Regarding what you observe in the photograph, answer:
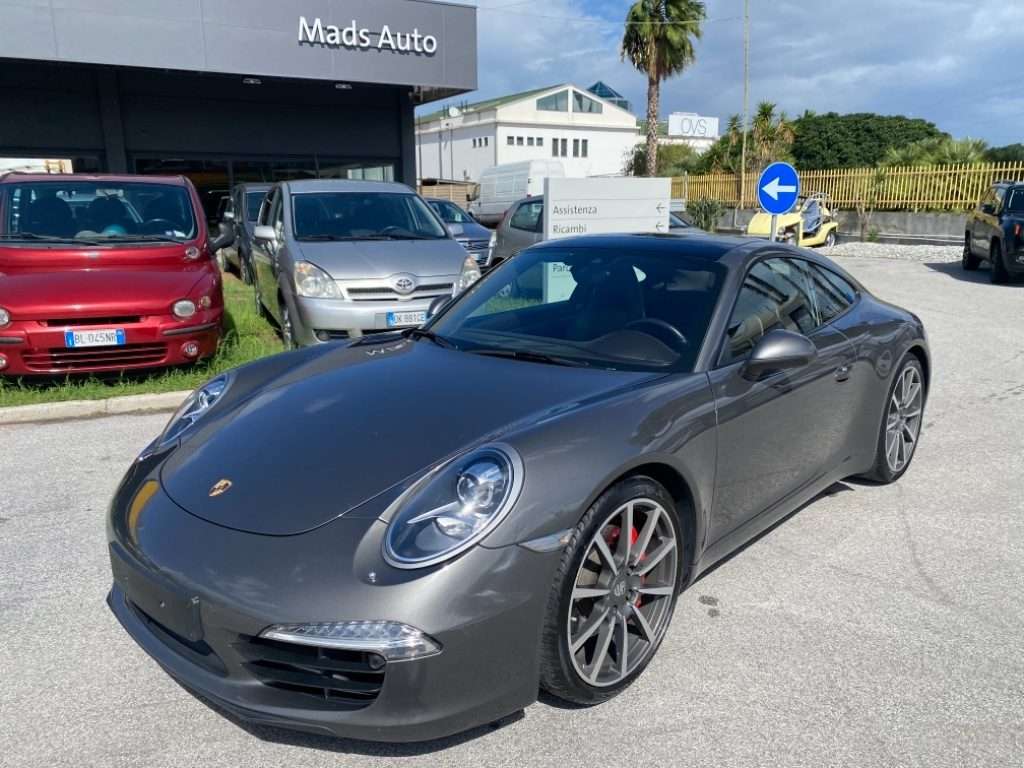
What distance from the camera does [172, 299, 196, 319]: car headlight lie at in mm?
6562

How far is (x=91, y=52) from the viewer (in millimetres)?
14438

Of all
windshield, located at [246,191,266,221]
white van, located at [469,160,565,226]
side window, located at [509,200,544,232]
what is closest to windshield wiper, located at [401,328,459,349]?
side window, located at [509,200,544,232]

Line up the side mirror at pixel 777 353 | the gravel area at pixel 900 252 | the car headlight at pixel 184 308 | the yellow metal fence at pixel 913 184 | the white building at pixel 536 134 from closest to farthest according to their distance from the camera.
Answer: the side mirror at pixel 777 353
the car headlight at pixel 184 308
the gravel area at pixel 900 252
the yellow metal fence at pixel 913 184
the white building at pixel 536 134

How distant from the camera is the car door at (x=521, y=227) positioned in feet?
40.3

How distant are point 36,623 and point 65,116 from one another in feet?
52.9

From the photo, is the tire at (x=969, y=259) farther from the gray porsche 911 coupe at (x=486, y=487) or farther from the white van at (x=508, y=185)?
the white van at (x=508, y=185)

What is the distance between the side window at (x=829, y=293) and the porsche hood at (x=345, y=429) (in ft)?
5.06

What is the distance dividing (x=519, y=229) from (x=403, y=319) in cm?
577

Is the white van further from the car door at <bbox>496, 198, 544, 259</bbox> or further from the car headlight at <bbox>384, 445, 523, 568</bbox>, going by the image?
the car headlight at <bbox>384, 445, 523, 568</bbox>

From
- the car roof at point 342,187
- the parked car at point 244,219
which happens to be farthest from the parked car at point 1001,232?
the parked car at point 244,219

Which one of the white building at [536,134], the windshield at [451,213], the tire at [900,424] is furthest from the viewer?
the white building at [536,134]

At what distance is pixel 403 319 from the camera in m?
7.35

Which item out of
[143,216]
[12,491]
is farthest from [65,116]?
[12,491]

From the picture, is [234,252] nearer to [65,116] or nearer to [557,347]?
[65,116]
